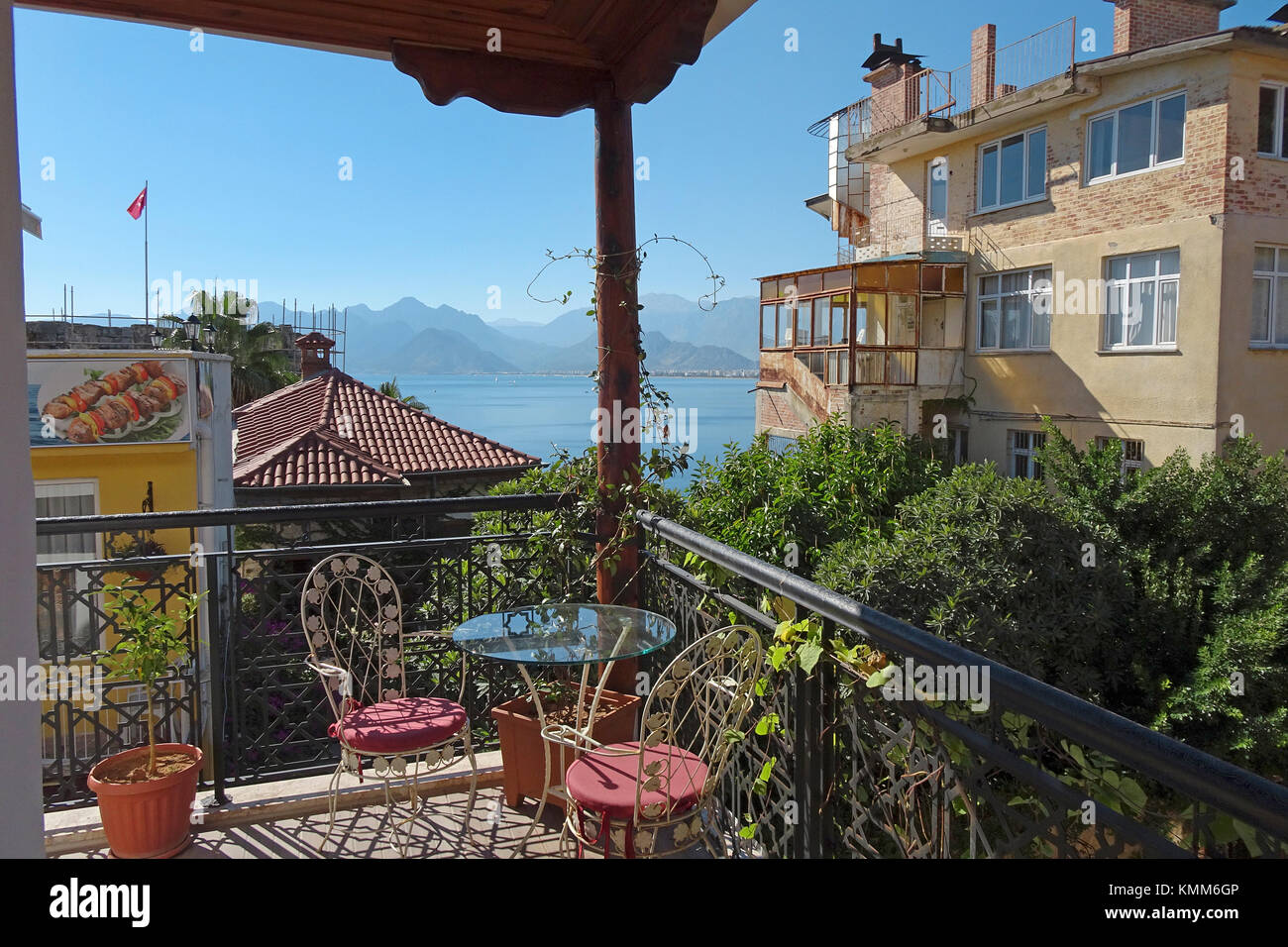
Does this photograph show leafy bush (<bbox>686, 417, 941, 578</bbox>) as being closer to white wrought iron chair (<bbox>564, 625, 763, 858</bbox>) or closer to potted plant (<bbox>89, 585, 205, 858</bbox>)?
potted plant (<bbox>89, 585, 205, 858</bbox>)

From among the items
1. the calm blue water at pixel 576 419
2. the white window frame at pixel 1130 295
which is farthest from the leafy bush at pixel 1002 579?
the white window frame at pixel 1130 295

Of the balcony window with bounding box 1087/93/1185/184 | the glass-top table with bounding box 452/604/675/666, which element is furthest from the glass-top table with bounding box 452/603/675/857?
the balcony window with bounding box 1087/93/1185/184

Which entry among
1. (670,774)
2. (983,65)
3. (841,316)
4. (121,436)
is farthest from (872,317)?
(670,774)

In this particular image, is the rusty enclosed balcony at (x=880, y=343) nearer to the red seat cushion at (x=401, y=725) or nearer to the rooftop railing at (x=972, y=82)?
the rooftop railing at (x=972, y=82)

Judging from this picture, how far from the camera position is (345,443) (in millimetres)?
19359

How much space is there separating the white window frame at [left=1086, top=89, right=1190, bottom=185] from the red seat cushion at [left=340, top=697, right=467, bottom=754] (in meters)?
19.2

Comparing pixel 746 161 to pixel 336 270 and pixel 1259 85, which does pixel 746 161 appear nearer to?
pixel 1259 85

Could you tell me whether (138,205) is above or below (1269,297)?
above

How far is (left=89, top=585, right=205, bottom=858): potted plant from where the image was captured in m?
3.00

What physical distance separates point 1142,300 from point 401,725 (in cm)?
1950

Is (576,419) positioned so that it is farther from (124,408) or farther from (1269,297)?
(124,408)

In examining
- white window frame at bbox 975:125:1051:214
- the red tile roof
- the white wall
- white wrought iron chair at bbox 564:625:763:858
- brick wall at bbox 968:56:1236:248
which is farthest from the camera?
white window frame at bbox 975:125:1051:214

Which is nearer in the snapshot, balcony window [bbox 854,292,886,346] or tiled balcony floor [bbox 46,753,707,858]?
tiled balcony floor [bbox 46,753,707,858]

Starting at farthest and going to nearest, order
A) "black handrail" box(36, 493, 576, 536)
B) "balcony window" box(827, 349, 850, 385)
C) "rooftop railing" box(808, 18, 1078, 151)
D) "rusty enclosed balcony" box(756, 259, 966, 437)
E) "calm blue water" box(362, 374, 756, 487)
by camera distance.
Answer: "rusty enclosed balcony" box(756, 259, 966, 437) < "balcony window" box(827, 349, 850, 385) < "rooftop railing" box(808, 18, 1078, 151) < "calm blue water" box(362, 374, 756, 487) < "black handrail" box(36, 493, 576, 536)
